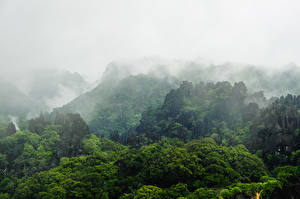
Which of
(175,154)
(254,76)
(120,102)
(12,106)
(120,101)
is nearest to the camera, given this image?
(175,154)

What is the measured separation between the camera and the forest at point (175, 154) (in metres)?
53.9

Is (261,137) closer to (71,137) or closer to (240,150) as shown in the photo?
(240,150)

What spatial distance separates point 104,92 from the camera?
7141 inches

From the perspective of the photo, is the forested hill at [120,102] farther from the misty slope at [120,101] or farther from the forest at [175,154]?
the forest at [175,154]

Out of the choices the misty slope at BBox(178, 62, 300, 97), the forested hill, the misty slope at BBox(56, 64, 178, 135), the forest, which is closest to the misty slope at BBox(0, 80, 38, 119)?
the misty slope at BBox(56, 64, 178, 135)

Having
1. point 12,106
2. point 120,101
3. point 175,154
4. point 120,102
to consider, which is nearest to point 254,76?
point 120,101

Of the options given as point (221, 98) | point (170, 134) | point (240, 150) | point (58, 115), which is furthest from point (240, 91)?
point (58, 115)

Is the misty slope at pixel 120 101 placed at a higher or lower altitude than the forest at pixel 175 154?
higher

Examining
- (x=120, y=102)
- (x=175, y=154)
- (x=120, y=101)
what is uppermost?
(x=120, y=101)

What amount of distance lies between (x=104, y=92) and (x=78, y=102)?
A: 17.9 metres

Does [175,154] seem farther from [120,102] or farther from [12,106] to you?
[12,106]

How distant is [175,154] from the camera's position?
64.4m

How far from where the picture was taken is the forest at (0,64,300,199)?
5391 centimetres

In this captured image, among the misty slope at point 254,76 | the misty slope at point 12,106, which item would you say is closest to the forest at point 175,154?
the misty slope at point 254,76
